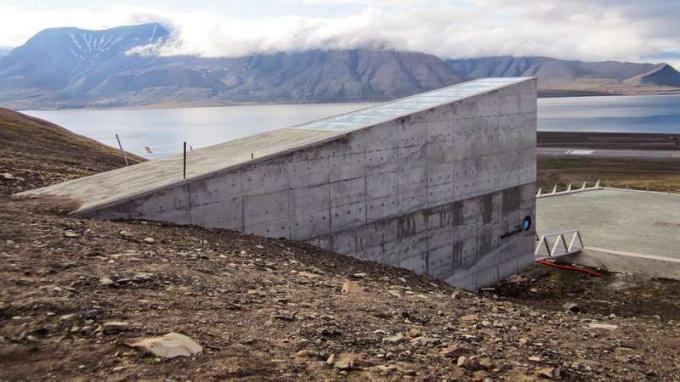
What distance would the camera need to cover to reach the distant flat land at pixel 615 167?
5484 cm

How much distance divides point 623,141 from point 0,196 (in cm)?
10493

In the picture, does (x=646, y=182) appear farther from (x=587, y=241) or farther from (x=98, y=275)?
(x=98, y=275)

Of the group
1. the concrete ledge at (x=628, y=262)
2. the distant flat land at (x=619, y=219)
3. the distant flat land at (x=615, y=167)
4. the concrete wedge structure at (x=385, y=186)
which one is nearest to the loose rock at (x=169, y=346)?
the concrete wedge structure at (x=385, y=186)

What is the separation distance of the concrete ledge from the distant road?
6039 cm

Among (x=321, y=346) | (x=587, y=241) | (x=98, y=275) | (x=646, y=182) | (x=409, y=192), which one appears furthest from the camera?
(x=646, y=182)

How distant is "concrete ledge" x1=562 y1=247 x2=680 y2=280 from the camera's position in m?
Result: 19.3

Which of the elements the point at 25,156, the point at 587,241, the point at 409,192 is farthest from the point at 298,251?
the point at 25,156

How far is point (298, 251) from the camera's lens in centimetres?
1256

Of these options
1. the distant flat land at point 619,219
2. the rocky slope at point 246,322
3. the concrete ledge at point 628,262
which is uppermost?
the rocky slope at point 246,322

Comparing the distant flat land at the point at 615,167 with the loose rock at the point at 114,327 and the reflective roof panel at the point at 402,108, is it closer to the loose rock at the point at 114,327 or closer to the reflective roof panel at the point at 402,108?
the reflective roof panel at the point at 402,108

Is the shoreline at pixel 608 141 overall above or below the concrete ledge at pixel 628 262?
below

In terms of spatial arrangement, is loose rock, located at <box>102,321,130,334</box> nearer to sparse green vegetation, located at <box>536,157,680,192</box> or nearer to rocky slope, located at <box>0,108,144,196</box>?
rocky slope, located at <box>0,108,144,196</box>

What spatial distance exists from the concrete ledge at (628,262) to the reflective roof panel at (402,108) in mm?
6693

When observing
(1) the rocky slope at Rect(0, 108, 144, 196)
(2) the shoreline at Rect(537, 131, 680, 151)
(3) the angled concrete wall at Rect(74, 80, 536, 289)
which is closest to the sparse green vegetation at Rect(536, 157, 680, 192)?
(2) the shoreline at Rect(537, 131, 680, 151)
